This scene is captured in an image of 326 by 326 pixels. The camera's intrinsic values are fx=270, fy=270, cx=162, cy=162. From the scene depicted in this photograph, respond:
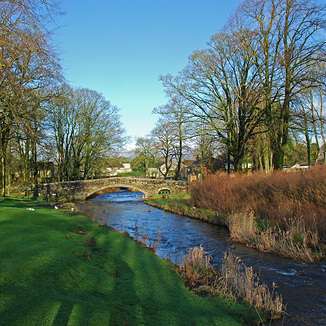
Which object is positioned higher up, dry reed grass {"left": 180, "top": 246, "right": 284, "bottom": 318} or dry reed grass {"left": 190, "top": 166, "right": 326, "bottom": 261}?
dry reed grass {"left": 190, "top": 166, "right": 326, "bottom": 261}

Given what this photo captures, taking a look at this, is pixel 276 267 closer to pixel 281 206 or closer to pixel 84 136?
pixel 281 206

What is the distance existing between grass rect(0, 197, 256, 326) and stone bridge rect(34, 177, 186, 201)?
85.0 feet

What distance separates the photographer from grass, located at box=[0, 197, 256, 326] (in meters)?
3.73

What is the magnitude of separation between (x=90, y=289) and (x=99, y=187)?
31362 mm

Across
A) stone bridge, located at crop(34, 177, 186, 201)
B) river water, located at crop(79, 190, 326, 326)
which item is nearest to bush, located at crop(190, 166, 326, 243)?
river water, located at crop(79, 190, 326, 326)

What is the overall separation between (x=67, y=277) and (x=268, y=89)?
19.0 metres

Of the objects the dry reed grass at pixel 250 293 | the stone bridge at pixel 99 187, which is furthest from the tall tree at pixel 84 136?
the dry reed grass at pixel 250 293

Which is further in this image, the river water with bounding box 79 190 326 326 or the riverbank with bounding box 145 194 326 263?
the riverbank with bounding box 145 194 326 263

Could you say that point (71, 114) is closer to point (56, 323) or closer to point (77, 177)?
point (77, 177)

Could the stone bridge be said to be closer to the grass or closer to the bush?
the bush

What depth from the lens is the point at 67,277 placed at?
5.13 meters

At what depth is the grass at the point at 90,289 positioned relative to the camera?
147 inches

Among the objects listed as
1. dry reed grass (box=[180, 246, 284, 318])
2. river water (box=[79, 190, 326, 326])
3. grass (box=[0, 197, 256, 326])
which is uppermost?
grass (box=[0, 197, 256, 326])

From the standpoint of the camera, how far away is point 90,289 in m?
4.98
